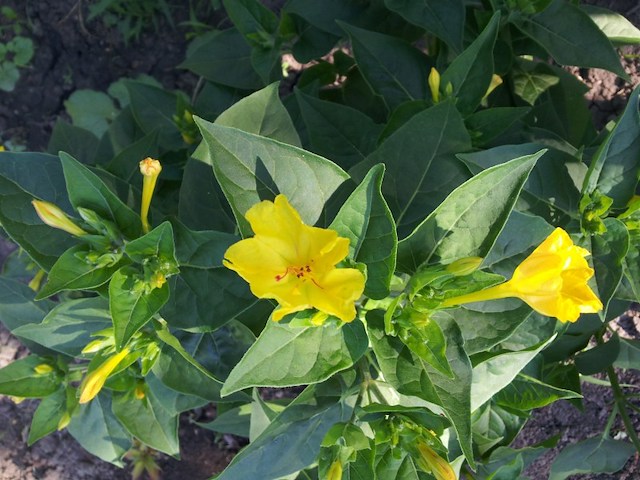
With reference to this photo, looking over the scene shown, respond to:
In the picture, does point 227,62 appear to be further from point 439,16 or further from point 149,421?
point 149,421

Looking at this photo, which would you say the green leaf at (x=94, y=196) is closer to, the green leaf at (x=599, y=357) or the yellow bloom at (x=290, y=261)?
the yellow bloom at (x=290, y=261)

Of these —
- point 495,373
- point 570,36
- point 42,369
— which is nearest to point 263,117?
point 495,373

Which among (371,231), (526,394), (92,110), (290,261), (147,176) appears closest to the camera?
(290,261)

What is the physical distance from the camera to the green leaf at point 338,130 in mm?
2098

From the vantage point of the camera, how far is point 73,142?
255cm

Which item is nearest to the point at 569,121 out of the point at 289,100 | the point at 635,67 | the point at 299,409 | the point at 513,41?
the point at 513,41

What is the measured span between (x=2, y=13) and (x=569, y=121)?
3.49 meters

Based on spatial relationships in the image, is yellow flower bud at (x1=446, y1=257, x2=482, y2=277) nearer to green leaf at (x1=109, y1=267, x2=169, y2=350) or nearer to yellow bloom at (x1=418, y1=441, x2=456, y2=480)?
yellow bloom at (x1=418, y1=441, x2=456, y2=480)

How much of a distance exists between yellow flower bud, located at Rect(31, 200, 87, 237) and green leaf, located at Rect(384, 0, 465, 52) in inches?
52.7

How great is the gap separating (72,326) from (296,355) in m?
0.99

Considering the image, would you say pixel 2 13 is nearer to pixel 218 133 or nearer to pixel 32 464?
pixel 32 464

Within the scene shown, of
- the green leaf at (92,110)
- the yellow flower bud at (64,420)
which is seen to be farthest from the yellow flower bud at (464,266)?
the green leaf at (92,110)

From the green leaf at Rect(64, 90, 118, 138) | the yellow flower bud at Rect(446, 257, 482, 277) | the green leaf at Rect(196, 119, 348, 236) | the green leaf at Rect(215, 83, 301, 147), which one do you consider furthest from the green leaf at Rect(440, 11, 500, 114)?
the green leaf at Rect(64, 90, 118, 138)

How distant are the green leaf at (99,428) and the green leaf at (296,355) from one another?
132 centimetres
